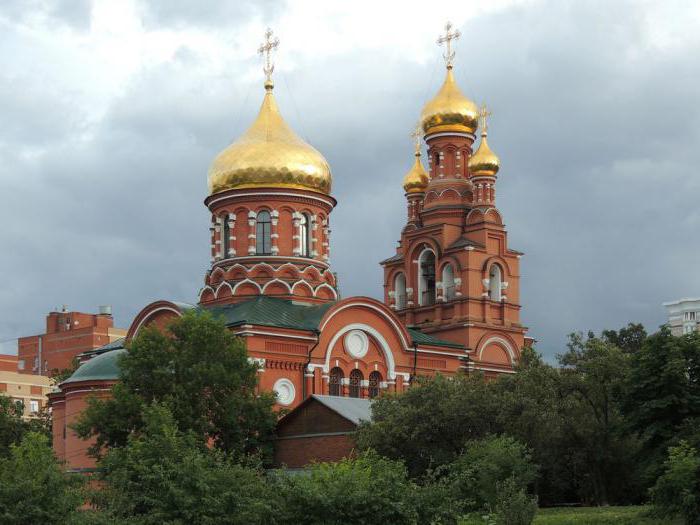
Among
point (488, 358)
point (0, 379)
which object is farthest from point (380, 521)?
point (0, 379)

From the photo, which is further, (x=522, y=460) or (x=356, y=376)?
(x=356, y=376)

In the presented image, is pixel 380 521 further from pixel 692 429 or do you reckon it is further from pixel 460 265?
pixel 460 265

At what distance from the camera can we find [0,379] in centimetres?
8431

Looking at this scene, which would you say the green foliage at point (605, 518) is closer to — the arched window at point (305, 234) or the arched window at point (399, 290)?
the arched window at point (305, 234)

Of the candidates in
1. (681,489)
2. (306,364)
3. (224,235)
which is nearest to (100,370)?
(306,364)

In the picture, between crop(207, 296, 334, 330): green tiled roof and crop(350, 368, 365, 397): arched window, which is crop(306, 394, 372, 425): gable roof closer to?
crop(350, 368, 365, 397): arched window

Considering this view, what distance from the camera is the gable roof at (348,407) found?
120 feet

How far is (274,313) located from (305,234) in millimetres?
4186

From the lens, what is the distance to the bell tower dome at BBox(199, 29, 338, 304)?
148ft

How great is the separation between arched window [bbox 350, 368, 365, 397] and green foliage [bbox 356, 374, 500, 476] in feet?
29.5

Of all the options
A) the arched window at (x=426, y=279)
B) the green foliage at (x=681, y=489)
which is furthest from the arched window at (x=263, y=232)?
the green foliage at (x=681, y=489)

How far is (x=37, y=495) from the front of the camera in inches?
953

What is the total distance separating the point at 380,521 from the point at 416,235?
26.5m

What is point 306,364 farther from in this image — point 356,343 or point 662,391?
point 662,391
